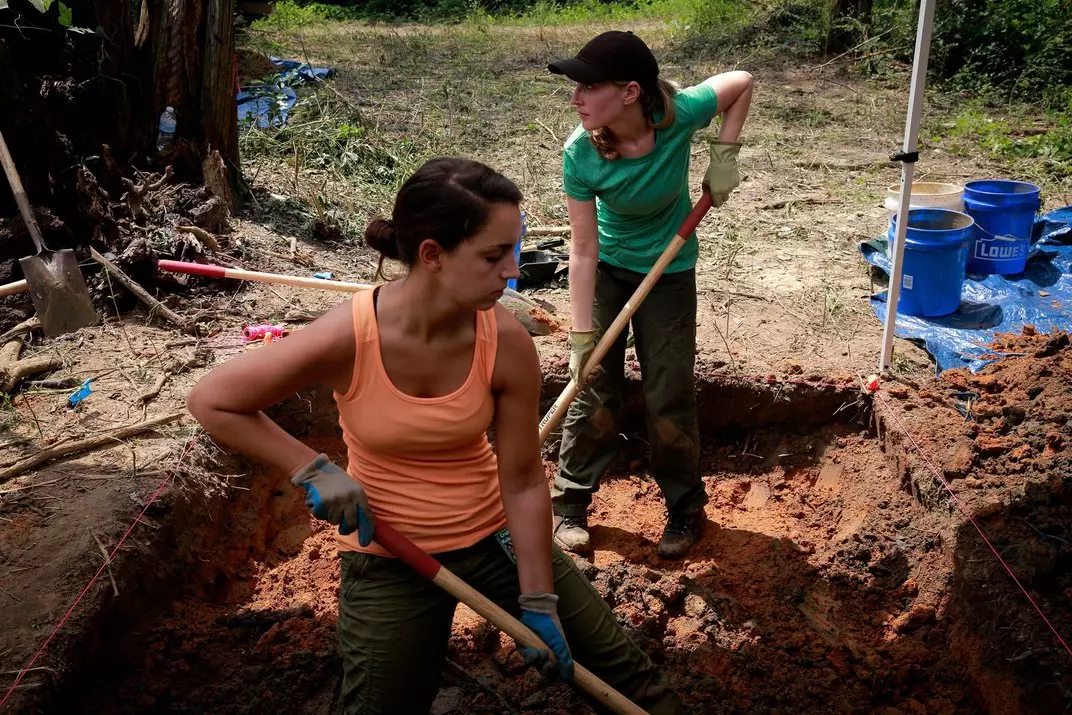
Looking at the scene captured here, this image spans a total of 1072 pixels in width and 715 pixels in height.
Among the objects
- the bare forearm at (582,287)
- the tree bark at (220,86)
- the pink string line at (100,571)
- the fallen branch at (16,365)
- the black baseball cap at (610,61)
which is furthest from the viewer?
the tree bark at (220,86)

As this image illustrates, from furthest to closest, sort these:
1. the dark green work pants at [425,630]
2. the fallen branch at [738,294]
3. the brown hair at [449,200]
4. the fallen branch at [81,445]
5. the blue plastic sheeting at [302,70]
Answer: the blue plastic sheeting at [302,70] → the fallen branch at [738,294] → the fallen branch at [81,445] → the dark green work pants at [425,630] → the brown hair at [449,200]

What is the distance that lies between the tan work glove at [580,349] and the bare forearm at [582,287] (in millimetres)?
23

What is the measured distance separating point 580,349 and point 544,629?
1.46 meters

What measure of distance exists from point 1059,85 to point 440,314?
9.28m

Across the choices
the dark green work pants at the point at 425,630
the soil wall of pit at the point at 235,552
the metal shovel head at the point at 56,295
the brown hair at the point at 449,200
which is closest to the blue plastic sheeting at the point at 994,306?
the soil wall of pit at the point at 235,552

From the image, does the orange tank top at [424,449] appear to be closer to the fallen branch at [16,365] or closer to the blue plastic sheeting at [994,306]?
the fallen branch at [16,365]

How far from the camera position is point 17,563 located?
3148 mm

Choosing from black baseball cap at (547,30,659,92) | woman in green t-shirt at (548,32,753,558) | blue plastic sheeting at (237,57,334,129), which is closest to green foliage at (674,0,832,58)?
blue plastic sheeting at (237,57,334,129)

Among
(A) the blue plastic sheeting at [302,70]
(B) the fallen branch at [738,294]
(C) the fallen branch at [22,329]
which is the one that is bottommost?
(B) the fallen branch at [738,294]

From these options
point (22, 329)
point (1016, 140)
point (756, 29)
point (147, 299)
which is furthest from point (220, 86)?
point (756, 29)

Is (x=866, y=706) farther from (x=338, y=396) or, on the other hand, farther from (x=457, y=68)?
(x=457, y=68)

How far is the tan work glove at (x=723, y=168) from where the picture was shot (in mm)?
3502

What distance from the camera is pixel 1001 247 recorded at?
5.57 meters

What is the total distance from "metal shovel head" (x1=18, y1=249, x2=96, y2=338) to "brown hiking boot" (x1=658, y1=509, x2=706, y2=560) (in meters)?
2.83
